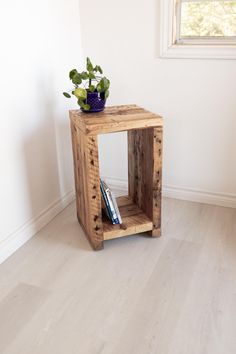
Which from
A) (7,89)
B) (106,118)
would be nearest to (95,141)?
(106,118)

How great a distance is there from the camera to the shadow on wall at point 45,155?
1931 mm

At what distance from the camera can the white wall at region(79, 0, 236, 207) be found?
6.72ft

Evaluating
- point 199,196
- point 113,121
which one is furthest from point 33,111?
point 199,196

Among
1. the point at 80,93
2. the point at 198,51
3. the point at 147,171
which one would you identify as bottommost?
the point at 147,171

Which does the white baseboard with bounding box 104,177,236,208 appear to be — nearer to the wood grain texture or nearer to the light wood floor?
the light wood floor

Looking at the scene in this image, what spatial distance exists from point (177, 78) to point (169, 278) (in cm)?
120

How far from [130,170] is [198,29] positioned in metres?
0.94

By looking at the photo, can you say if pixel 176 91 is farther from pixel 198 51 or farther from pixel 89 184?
pixel 89 184

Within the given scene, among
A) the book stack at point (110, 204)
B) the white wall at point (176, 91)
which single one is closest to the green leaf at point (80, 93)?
the book stack at point (110, 204)

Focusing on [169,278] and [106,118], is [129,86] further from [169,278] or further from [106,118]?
[169,278]

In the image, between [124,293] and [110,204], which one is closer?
[124,293]

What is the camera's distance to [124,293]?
5.00 ft

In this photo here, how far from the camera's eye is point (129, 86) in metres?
2.24

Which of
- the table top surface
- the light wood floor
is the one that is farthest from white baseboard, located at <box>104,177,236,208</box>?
the table top surface
